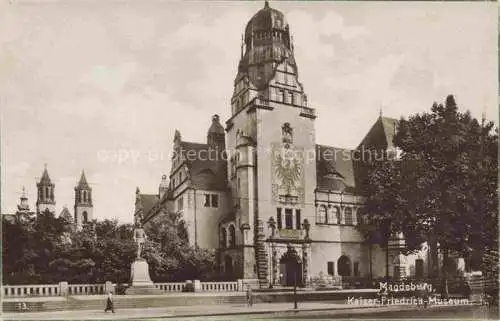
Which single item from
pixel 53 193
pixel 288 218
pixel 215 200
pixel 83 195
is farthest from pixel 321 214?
pixel 53 193

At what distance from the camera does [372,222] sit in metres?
30.4

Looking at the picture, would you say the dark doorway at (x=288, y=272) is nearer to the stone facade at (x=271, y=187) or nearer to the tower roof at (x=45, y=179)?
the stone facade at (x=271, y=187)

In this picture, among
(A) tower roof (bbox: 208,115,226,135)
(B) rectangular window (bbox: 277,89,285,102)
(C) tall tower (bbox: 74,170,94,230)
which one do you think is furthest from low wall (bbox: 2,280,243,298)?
(B) rectangular window (bbox: 277,89,285,102)

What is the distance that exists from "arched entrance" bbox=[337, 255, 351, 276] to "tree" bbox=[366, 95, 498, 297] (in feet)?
15.3

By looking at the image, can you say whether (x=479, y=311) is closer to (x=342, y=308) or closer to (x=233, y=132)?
(x=342, y=308)

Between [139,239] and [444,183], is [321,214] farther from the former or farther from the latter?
[139,239]

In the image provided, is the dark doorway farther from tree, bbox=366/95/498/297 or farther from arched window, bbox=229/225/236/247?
tree, bbox=366/95/498/297

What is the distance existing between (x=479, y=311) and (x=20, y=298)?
15.6 metres

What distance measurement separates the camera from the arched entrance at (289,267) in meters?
31.5

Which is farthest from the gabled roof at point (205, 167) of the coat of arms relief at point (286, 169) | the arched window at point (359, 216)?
the arched window at point (359, 216)

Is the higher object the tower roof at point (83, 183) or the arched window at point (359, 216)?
the tower roof at point (83, 183)

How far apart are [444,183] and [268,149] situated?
9296 mm

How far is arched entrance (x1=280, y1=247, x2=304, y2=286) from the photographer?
103ft

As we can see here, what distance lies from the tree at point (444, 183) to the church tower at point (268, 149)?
458 centimetres
